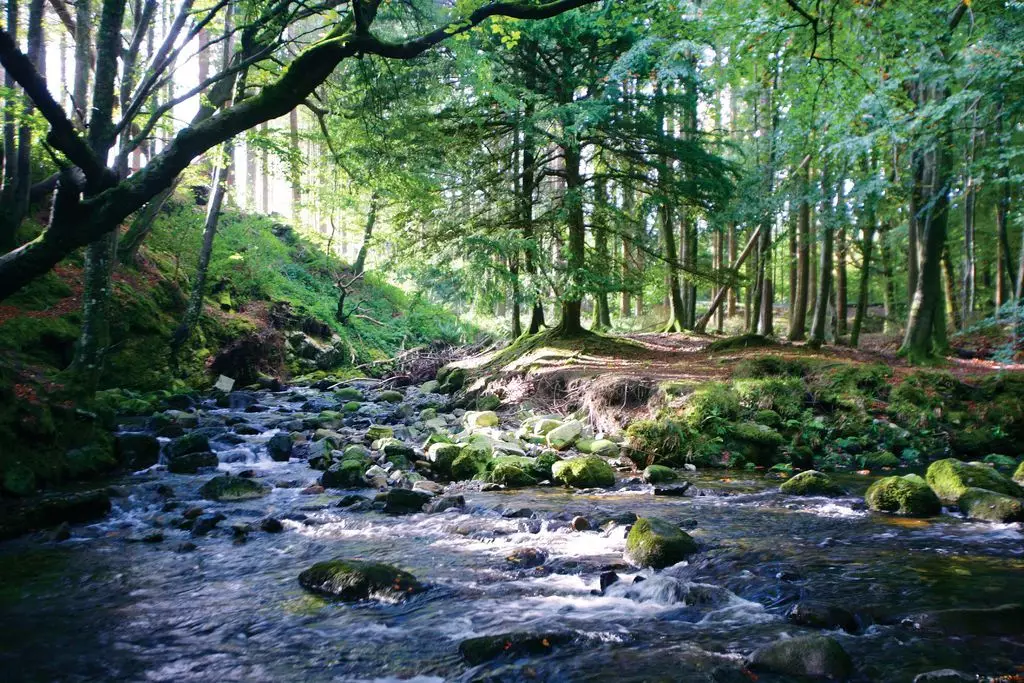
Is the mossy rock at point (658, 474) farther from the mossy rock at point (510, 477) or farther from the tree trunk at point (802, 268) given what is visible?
the tree trunk at point (802, 268)

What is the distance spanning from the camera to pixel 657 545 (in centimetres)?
534

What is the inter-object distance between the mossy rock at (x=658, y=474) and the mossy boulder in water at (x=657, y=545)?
2.80 metres

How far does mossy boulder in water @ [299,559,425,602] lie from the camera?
476 cm

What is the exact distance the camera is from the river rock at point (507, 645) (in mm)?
3799

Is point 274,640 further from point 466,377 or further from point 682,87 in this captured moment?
point 682,87

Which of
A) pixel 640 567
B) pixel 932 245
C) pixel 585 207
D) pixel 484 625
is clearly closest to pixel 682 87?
pixel 585 207

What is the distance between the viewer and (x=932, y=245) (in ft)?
44.7

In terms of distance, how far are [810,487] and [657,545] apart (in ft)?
11.4

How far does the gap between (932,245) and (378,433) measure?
12.5m

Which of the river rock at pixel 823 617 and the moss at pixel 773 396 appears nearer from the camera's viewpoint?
the river rock at pixel 823 617

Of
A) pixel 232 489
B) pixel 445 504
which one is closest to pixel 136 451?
pixel 232 489

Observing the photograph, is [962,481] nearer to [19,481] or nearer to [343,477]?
[343,477]

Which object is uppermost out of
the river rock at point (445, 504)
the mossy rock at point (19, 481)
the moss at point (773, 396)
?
the moss at point (773, 396)

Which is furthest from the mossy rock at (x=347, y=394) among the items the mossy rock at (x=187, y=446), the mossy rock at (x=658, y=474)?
the mossy rock at (x=658, y=474)
